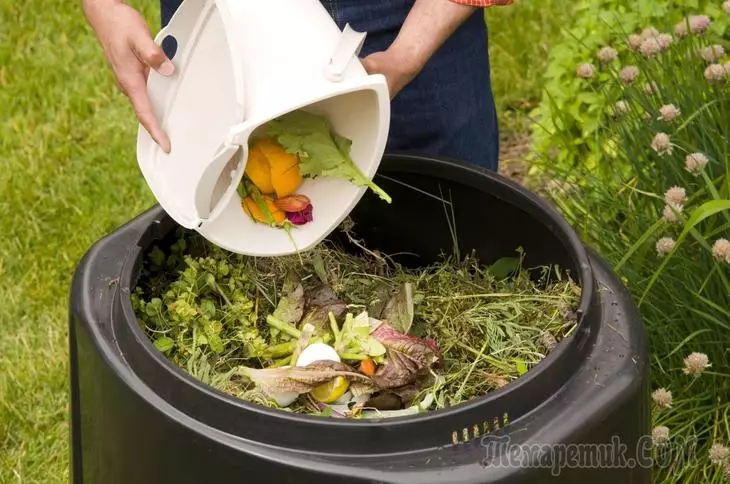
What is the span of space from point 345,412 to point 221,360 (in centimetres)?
20

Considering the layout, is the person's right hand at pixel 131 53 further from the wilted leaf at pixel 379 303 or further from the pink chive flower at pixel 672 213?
the pink chive flower at pixel 672 213

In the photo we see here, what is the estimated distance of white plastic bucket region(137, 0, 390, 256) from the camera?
1.25 m

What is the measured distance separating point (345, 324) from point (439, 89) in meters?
0.67

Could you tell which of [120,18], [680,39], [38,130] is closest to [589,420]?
[120,18]

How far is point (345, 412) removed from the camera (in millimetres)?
1349

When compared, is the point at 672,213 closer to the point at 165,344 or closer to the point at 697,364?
the point at 697,364

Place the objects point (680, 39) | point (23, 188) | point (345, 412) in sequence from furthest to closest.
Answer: point (23, 188) < point (680, 39) < point (345, 412)

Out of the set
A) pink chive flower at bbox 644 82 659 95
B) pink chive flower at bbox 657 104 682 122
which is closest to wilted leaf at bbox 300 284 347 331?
pink chive flower at bbox 657 104 682 122

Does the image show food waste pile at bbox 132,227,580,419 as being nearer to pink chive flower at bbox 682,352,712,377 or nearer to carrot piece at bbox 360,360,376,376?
carrot piece at bbox 360,360,376,376

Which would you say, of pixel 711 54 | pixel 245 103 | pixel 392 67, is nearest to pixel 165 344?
pixel 245 103

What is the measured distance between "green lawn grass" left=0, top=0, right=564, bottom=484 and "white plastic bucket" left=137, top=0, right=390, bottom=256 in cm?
97

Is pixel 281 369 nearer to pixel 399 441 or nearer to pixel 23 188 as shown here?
pixel 399 441

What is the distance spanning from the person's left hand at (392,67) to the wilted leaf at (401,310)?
291 mm

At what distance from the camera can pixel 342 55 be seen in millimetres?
1262
